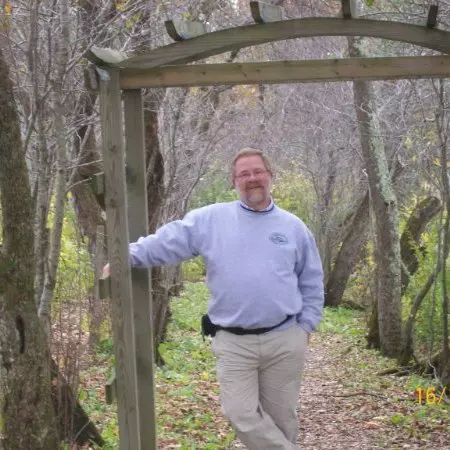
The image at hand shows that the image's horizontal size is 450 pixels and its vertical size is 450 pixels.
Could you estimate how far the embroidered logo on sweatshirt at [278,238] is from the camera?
4332 mm

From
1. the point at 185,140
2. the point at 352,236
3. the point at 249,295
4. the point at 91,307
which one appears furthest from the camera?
the point at 352,236

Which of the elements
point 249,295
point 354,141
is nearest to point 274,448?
point 249,295

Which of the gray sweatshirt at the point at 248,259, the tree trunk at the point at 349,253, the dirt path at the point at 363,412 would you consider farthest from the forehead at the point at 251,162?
the tree trunk at the point at 349,253

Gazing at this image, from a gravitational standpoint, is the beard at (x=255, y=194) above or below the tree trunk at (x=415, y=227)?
above

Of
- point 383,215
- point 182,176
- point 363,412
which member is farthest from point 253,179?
point 182,176

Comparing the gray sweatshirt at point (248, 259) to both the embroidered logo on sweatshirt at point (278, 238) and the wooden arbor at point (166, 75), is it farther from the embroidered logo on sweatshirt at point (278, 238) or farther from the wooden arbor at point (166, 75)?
the wooden arbor at point (166, 75)

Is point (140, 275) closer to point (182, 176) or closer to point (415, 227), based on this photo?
point (415, 227)

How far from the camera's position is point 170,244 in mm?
4371

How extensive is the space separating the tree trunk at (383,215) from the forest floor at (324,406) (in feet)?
1.61

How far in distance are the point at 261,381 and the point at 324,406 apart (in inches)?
140

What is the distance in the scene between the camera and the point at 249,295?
4.22m

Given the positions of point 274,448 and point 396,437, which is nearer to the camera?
point 274,448

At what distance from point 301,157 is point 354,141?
353 cm

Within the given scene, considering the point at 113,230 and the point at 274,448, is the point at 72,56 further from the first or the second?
the point at 274,448
